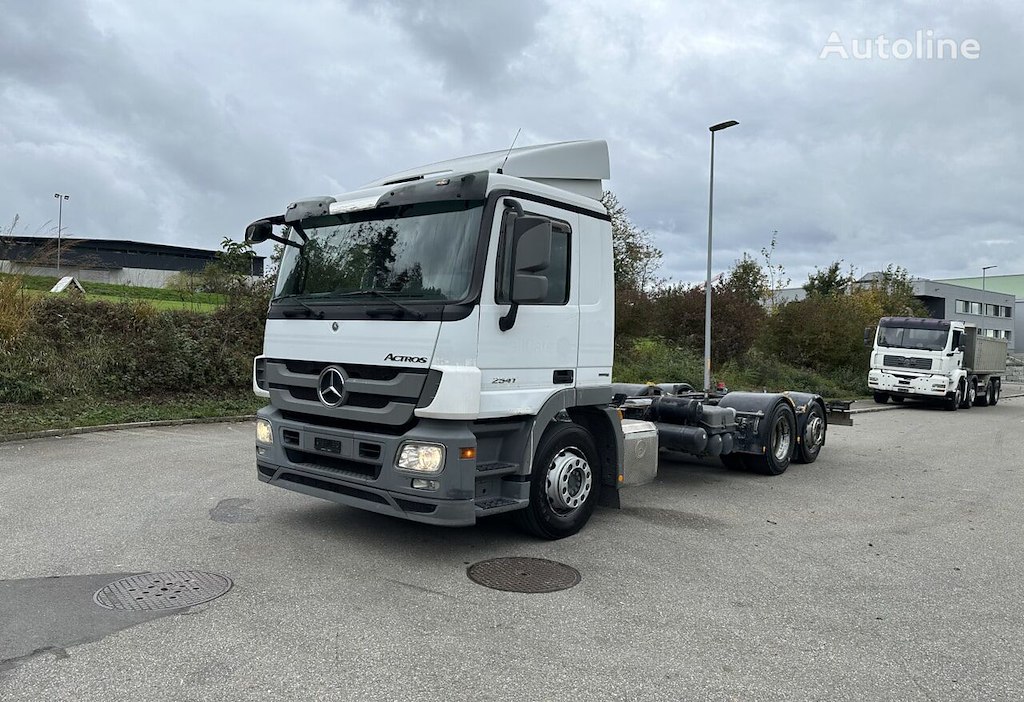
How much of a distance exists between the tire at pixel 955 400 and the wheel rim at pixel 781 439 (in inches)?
616

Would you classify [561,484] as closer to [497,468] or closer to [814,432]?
[497,468]

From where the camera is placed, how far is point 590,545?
612 cm

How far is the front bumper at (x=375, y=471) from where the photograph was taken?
17.0ft

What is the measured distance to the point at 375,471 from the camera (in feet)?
17.9

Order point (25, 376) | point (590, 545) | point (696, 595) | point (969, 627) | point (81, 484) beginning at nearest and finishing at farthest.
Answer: point (969, 627) → point (696, 595) → point (590, 545) → point (81, 484) → point (25, 376)

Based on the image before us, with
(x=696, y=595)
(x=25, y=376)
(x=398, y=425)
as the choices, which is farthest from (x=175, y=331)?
(x=696, y=595)

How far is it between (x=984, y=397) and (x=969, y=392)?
7.54 ft

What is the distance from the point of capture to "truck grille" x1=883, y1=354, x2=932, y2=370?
2277 cm

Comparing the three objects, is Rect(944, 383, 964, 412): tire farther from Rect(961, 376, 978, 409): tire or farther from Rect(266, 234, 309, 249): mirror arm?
Rect(266, 234, 309, 249): mirror arm

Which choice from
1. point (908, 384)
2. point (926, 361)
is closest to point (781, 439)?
point (908, 384)

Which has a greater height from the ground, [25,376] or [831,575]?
[25,376]

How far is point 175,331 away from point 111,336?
1.10 meters

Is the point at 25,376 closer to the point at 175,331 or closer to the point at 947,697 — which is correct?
the point at 175,331

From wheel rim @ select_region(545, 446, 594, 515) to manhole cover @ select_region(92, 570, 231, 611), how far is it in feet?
7.99
